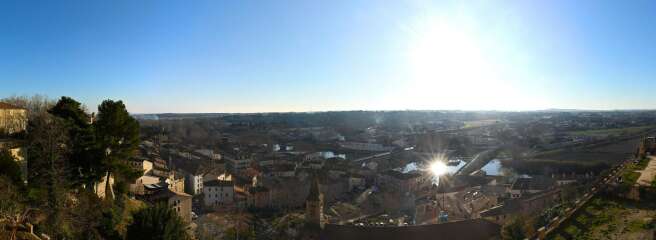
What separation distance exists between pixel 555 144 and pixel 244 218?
52520mm

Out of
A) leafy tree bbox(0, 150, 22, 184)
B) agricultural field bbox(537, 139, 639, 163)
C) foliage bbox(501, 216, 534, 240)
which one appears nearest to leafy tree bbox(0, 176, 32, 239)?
leafy tree bbox(0, 150, 22, 184)

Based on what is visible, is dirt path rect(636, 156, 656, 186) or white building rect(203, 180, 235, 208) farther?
white building rect(203, 180, 235, 208)

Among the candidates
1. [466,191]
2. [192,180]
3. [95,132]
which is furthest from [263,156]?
[95,132]

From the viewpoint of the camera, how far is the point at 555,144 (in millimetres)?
62719

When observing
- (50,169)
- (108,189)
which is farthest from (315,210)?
(50,169)

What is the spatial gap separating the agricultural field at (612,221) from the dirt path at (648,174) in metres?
1.72

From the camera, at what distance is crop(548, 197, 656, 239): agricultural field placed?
29.0 feet

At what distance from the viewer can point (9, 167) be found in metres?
11.0

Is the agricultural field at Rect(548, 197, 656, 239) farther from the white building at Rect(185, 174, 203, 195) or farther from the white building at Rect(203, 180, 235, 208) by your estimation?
the white building at Rect(185, 174, 203, 195)

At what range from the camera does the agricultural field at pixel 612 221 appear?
29.0 feet

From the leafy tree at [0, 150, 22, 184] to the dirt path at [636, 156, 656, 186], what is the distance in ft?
50.6

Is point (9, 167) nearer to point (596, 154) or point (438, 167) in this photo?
point (438, 167)

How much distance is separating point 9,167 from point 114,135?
114 inches

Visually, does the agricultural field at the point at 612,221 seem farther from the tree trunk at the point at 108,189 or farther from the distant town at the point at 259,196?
the tree trunk at the point at 108,189
